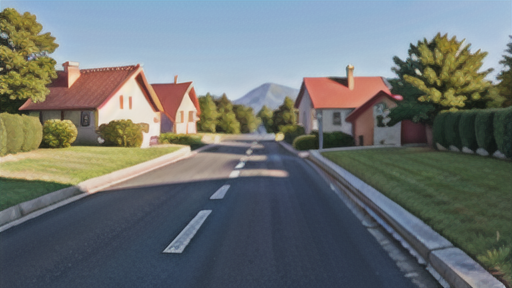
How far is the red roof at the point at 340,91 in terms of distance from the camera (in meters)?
45.6

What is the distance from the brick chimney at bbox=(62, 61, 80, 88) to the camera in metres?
33.2

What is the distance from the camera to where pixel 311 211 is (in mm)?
7590

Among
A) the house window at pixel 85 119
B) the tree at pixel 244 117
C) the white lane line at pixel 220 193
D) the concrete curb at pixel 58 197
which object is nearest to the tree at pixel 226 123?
the tree at pixel 244 117

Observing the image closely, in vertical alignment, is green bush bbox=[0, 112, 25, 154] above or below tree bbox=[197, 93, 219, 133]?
below

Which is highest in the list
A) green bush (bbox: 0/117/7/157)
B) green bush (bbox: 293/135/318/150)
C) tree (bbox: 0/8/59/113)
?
tree (bbox: 0/8/59/113)

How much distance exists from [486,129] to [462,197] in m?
8.80

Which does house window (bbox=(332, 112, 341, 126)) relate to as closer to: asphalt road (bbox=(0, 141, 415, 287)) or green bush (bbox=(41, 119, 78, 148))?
green bush (bbox=(41, 119, 78, 148))

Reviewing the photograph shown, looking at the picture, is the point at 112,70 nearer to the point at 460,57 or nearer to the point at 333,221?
the point at 460,57

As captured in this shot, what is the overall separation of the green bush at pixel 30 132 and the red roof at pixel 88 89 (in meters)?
10.5

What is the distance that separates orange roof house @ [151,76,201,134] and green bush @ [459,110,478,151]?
35.5m

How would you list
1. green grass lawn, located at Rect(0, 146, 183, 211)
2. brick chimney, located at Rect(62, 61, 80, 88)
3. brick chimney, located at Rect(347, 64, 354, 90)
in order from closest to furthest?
green grass lawn, located at Rect(0, 146, 183, 211), brick chimney, located at Rect(62, 61, 80, 88), brick chimney, located at Rect(347, 64, 354, 90)

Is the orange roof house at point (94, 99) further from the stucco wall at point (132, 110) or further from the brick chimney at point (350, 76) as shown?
the brick chimney at point (350, 76)

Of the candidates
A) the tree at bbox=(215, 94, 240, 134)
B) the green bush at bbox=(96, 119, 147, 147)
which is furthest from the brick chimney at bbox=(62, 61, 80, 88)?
the tree at bbox=(215, 94, 240, 134)

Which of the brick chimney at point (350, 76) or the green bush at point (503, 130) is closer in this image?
the green bush at point (503, 130)
